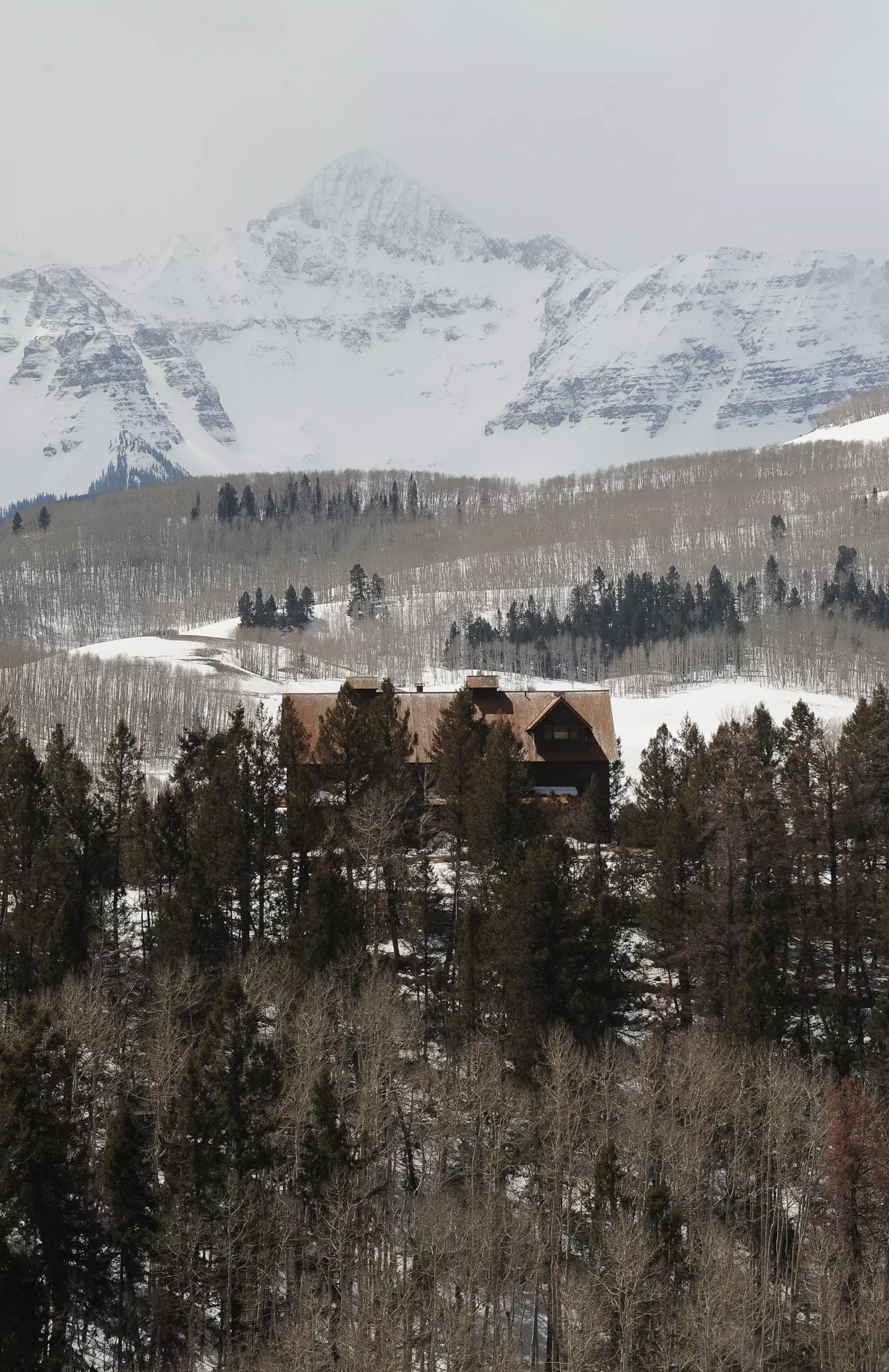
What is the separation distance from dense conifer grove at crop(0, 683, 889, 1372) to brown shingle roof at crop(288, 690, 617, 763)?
10.9 m

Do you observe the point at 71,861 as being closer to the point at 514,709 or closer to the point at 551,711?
the point at 551,711

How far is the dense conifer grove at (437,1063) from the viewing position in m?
34.6

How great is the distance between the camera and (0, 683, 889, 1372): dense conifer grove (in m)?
34.6

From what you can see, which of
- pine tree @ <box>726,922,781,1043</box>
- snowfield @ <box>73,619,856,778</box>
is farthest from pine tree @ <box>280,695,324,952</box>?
snowfield @ <box>73,619,856,778</box>

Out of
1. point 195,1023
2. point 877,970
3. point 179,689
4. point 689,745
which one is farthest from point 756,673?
point 195,1023

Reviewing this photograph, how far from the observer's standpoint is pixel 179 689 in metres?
148

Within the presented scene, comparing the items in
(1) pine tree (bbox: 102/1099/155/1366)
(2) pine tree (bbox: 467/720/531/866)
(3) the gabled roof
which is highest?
(3) the gabled roof

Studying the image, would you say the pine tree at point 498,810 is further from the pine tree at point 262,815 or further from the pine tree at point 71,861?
the pine tree at point 71,861

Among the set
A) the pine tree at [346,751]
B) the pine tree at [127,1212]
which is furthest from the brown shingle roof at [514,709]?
the pine tree at [127,1212]

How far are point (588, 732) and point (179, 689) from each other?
84.9 meters

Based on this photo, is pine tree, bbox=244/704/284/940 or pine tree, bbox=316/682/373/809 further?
pine tree, bbox=316/682/373/809

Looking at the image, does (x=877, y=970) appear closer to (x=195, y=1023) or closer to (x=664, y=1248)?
(x=664, y=1248)

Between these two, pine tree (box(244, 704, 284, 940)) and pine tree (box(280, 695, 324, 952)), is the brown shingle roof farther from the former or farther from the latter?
pine tree (box(244, 704, 284, 940))

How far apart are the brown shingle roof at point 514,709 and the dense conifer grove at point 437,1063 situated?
35.7 feet
